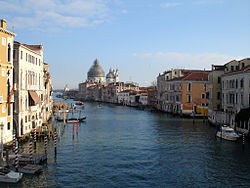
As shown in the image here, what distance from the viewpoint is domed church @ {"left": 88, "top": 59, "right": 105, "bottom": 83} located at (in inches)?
7087

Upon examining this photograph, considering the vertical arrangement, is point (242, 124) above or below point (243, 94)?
below

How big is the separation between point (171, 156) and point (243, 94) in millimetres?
11465

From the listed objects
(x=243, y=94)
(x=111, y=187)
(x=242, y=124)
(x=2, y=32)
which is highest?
(x=2, y=32)

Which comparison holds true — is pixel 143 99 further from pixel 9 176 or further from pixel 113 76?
pixel 113 76

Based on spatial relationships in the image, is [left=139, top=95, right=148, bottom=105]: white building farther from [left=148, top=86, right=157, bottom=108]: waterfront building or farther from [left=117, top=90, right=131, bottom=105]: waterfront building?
[left=117, top=90, right=131, bottom=105]: waterfront building

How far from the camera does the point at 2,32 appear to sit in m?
18.5

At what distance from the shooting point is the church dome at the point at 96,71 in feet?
594

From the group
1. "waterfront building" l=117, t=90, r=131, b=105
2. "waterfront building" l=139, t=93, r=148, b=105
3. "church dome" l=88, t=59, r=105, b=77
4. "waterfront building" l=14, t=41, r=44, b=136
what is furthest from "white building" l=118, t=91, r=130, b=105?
"church dome" l=88, t=59, r=105, b=77

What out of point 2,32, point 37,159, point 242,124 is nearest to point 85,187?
point 37,159

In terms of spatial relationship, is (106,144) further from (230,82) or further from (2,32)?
(230,82)

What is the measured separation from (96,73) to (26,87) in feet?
517

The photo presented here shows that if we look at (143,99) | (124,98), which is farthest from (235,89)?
(124,98)

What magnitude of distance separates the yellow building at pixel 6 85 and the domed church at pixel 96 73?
159096 mm

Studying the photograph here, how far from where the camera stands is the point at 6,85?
63.2ft
